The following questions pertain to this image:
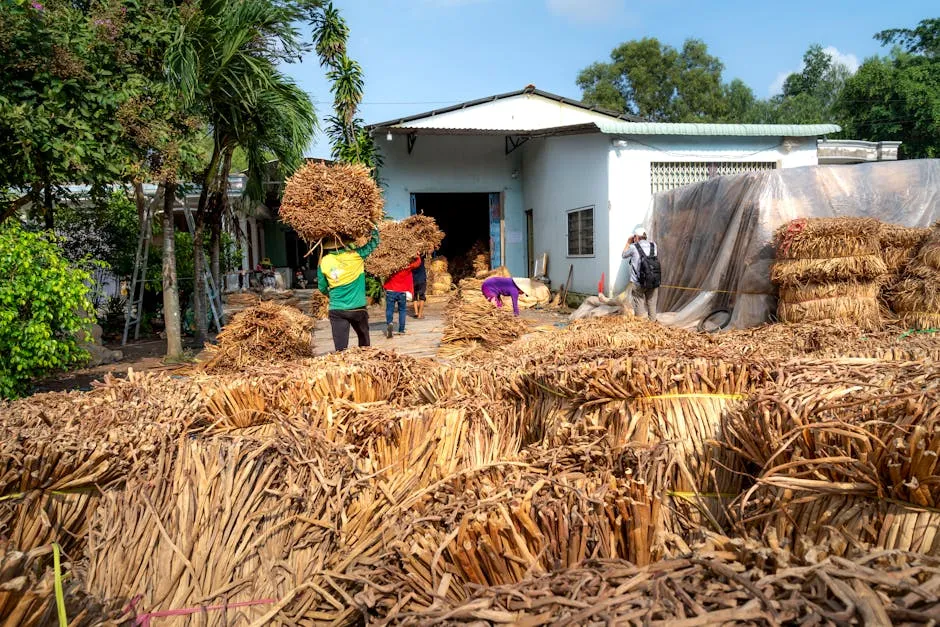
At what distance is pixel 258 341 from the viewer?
6.95 metres

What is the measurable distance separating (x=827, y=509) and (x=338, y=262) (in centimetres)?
553

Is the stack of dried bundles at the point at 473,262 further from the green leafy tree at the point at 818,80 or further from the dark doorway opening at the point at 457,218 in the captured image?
the green leafy tree at the point at 818,80

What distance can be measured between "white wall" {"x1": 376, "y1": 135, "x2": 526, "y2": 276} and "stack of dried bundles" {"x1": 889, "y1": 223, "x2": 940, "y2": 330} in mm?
Result: 12429

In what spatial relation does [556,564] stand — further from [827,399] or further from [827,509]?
[827,399]

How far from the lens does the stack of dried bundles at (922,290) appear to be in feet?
25.8

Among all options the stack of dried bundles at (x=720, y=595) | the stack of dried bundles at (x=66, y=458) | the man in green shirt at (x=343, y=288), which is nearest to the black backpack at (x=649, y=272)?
the man in green shirt at (x=343, y=288)

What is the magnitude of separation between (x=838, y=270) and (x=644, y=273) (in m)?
2.99

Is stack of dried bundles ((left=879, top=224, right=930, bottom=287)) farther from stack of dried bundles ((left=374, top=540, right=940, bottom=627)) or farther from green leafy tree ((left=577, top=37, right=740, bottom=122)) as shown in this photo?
green leafy tree ((left=577, top=37, right=740, bottom=122))

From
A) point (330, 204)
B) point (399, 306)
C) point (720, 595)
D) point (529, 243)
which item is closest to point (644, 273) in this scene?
point (399, 306)

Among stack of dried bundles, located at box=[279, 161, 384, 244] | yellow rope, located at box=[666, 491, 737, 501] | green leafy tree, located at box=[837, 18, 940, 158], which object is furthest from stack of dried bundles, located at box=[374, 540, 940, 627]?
green leafy tree, located at box=[837, 18, 940, 158]

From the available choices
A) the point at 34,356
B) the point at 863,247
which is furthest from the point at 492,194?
the point at 34,356

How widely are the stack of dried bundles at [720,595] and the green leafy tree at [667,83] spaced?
45.4 meters

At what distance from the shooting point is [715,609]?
1283 mm

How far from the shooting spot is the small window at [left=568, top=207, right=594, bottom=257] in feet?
49.0
